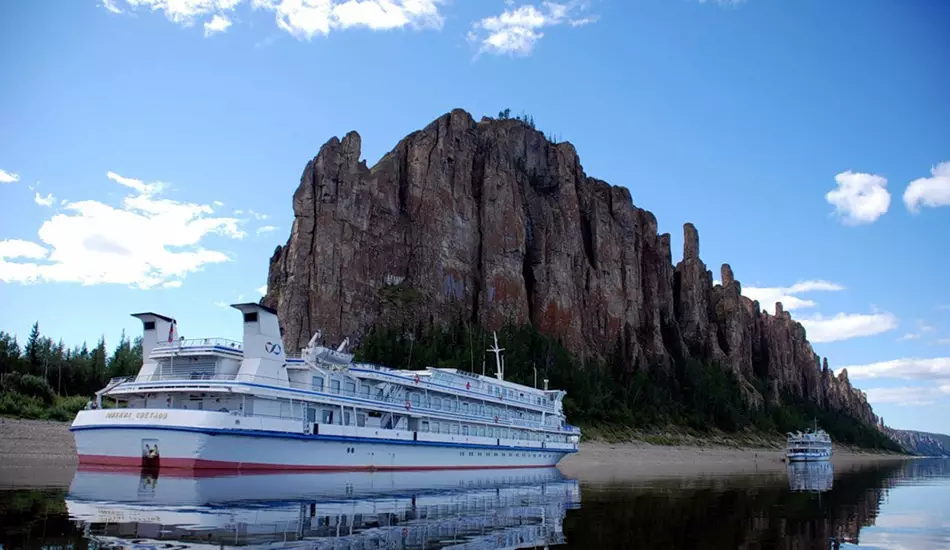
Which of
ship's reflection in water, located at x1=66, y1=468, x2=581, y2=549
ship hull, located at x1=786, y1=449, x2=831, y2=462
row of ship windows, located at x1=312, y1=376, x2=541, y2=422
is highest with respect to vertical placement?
row of ship windows, located at x1=312, y1=376, x2=541, y2=422

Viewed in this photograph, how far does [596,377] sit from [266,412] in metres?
97.5

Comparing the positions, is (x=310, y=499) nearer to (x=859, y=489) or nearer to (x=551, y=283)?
(x=859, y=489)

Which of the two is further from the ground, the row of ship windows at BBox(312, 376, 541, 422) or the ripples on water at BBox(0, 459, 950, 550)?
the row of ship windows at BBox(312, 376, 541, 422)

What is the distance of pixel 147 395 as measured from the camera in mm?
41531

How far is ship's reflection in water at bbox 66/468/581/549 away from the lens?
61.8 feet

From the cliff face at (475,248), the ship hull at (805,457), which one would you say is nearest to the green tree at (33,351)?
the cliff face at (475,248)

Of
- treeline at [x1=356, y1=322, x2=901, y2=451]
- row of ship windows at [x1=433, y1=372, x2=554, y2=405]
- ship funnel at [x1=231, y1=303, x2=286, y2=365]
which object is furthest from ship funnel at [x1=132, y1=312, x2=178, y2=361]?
treeline at [x1=356, y1=322, x2=901, y2=451]

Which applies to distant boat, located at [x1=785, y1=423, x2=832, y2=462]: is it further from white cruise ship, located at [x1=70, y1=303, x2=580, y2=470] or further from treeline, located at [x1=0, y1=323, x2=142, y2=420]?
treeline, located at [x1=0, y1=323, x2=142, y2=420]

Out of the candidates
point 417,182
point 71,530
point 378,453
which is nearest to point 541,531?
point 71,530

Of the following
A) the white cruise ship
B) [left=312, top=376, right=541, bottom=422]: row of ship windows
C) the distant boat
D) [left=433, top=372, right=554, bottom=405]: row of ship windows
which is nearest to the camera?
the white cruise ship

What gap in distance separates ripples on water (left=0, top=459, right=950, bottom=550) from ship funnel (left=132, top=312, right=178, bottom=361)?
9682 mm

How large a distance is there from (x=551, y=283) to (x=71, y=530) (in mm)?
129975

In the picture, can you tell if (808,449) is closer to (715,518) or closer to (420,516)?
(715,518)

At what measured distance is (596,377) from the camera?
13188cm
